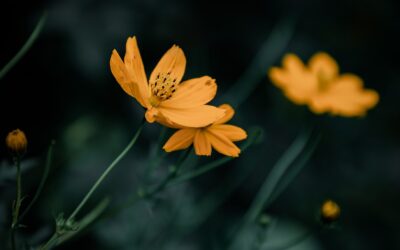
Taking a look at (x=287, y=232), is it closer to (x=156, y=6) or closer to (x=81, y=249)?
(x=81, y=249)

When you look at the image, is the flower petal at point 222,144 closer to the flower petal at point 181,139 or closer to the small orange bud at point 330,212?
the flower petal at point 181,139

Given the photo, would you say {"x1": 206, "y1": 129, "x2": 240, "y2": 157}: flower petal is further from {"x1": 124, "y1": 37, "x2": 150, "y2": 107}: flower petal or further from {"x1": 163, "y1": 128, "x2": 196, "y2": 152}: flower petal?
{"x1": 124, "y1": 37, "x2": 150, "y2": 107}: flower petal

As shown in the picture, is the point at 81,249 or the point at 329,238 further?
the point at 329,238

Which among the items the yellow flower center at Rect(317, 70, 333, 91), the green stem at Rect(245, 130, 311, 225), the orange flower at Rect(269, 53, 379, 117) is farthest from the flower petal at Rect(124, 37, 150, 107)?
the yellow flower center at Rect(317, 70, 333, 91)

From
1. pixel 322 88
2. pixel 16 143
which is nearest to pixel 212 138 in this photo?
pixel 16 143

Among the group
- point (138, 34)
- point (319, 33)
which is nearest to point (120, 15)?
point (138, 34)

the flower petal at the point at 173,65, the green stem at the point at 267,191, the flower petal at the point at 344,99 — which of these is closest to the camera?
the flower petal at the point at 173,65

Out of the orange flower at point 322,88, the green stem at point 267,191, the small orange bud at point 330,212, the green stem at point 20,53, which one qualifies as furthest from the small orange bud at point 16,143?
the orange flower at point 322,88
